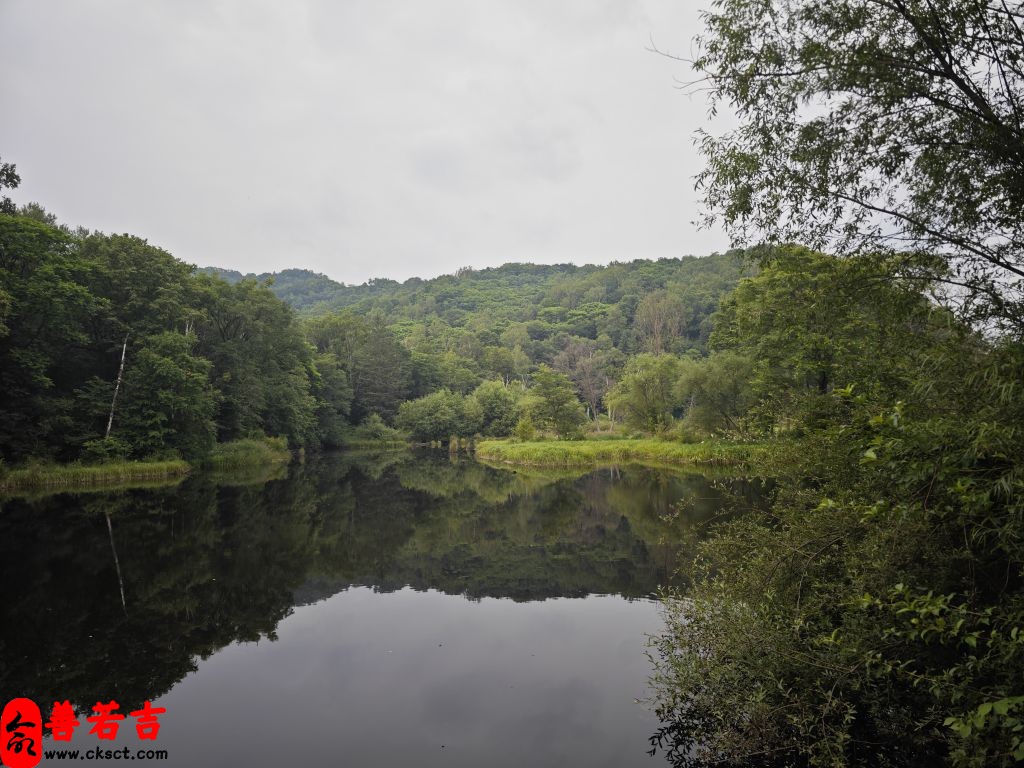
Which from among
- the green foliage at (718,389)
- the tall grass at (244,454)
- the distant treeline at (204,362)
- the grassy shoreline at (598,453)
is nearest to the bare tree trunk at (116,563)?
the distant treeline at (204,362)

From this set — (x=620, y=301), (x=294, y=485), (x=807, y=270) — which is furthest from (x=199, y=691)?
(x=620, y=301)

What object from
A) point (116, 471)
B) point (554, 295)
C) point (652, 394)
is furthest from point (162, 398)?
point (554, 295)

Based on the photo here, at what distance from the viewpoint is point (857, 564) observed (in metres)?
6.00

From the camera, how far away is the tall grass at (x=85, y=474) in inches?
1053

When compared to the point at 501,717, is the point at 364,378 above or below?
above

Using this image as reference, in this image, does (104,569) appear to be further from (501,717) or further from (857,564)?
(857,564)

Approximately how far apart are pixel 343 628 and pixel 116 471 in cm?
2693

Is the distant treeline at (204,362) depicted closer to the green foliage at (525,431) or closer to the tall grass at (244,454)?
the tall grass at (244,454)

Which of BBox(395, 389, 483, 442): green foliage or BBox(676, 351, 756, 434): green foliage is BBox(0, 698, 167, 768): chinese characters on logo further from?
BBox(395, 389, 483, 442): green foliage

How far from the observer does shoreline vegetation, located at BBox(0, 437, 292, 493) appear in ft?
88.4

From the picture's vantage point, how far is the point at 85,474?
29.3 metres

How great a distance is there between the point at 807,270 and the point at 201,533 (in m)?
18.3

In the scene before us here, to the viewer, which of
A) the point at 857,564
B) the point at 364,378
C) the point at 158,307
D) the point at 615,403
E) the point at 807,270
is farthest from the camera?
the point at 364,378

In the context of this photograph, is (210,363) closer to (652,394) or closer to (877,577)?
(652,394)
